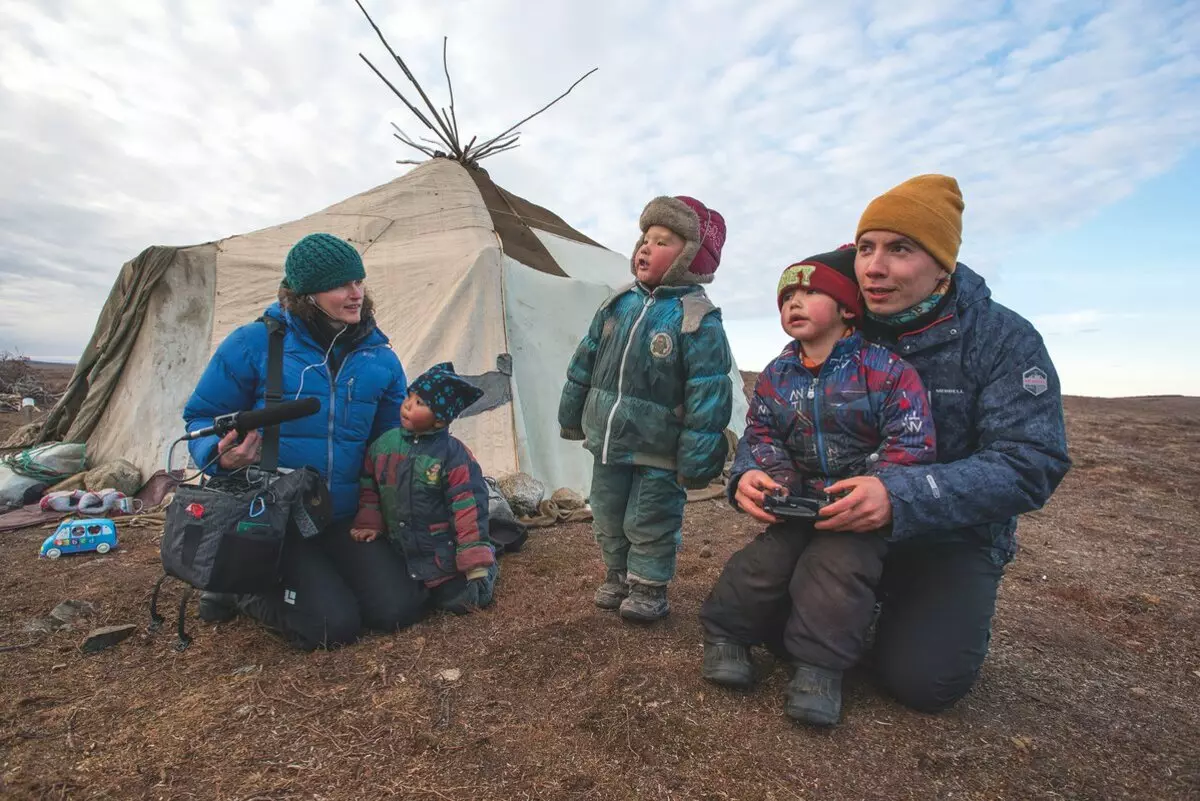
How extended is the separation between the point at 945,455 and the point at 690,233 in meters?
1.31

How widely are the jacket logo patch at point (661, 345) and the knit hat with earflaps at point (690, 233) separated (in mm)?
242

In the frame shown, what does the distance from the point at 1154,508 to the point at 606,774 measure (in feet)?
20.8

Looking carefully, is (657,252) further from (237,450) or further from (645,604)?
(237,450)

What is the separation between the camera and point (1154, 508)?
5.75 metres

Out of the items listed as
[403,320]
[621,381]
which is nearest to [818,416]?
[621,381]

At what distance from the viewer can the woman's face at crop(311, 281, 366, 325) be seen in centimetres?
279

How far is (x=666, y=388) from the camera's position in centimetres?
273

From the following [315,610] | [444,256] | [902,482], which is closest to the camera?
[902,482]

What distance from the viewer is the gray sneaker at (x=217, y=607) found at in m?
2.78

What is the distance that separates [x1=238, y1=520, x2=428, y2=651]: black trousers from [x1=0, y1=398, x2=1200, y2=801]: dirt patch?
0.10 metres

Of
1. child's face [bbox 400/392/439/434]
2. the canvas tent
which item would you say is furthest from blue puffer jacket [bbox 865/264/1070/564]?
the canvas tent

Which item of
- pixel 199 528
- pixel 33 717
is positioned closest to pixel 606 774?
pixel 199 528

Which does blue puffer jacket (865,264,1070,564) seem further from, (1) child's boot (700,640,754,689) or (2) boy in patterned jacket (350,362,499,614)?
(2) boy in patterned jacket (350,362,499,614)

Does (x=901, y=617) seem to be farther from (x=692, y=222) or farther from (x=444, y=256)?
(x=444, y=256)
